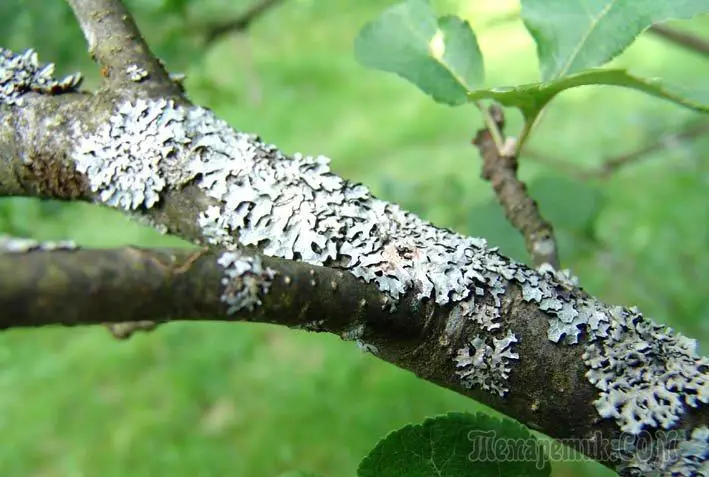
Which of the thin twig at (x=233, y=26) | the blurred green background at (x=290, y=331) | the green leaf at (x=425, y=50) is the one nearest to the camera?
the green leaf at (x=425, y=50)

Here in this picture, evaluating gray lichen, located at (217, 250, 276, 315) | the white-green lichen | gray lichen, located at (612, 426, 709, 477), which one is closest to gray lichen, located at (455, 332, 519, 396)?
the white-green lichen

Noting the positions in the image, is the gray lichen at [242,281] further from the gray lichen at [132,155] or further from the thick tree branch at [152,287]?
the gray lichen at [132,155]

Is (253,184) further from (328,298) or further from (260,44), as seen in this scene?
(260,44)

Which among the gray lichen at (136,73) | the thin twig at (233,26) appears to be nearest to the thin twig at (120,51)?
the gray lichen at (136,73)

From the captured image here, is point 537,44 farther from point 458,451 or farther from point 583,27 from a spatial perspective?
point 458,451

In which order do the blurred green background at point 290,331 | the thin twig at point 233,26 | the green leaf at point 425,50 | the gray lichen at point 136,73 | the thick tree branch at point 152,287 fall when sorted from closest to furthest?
the thick tree branch at point 152,287 < the gray lichen at point 136,73 < the green leaf at point 425,50 < the blurred green background at point 290,331 < the thin twig at point 233,26

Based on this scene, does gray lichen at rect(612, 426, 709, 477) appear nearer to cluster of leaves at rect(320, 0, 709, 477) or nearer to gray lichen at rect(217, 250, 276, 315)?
cluster of leaves at rect(320, 0, 709, 477)
